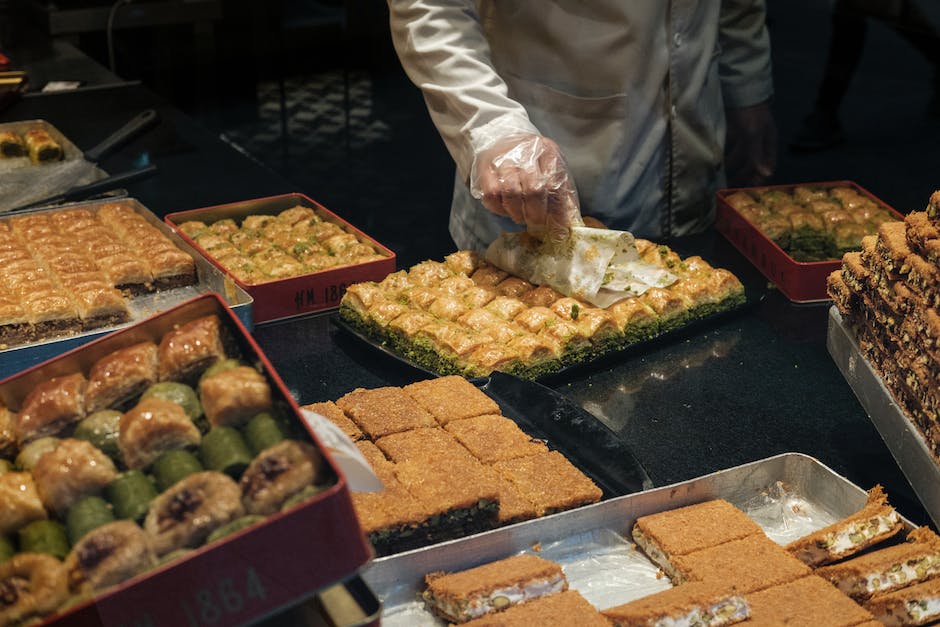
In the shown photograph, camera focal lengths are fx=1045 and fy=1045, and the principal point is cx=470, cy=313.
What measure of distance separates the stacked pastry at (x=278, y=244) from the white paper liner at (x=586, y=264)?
407 millimetres

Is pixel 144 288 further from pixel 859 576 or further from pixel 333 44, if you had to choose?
pixel 333 44

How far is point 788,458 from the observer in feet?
6.49

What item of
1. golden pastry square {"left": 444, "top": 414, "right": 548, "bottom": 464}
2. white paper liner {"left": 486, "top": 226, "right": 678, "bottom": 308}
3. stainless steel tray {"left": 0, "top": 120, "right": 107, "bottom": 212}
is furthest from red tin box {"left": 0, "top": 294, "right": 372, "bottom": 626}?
stainless steel tray {"left": 0, "top": 120, "right": 107, "bottom": 212}

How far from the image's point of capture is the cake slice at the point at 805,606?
1599mm

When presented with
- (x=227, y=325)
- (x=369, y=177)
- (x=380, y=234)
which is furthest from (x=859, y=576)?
(x=369, y=177)

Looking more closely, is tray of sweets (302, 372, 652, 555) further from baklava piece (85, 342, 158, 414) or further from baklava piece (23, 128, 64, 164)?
baklava piece (23, 128, 64, 164)

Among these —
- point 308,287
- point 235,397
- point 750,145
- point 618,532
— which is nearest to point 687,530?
point 618,532

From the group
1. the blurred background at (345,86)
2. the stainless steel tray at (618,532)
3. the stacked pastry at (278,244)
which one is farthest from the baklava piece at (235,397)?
the blurred background at (345,86)

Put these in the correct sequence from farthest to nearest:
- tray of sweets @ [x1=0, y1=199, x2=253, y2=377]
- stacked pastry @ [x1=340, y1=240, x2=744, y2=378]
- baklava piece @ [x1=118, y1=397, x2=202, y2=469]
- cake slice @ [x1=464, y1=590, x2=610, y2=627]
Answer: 1. stacked pastry @ [x1=340, y1=240, x2=744, y2=378]
2. tray of sweets @ [x1=0, y1=199, x2=253, y2=377]
3. cake slice @ [x1=464, y1=590, x2=610, y2=627]
4. baklava piece @ [x1=118, y1=397, x2=202, y2=469]

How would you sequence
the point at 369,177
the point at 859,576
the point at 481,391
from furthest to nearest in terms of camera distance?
1. the point at 369,177
2. the point at 481,391
3. the point at 859,576

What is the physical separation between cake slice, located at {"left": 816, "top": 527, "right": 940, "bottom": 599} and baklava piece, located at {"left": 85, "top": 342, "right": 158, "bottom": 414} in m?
1.14

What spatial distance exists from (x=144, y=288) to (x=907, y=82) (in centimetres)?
640

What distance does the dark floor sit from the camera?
609 cm

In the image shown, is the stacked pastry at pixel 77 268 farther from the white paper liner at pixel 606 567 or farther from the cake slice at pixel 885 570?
the cake slice at pixel 885 570
